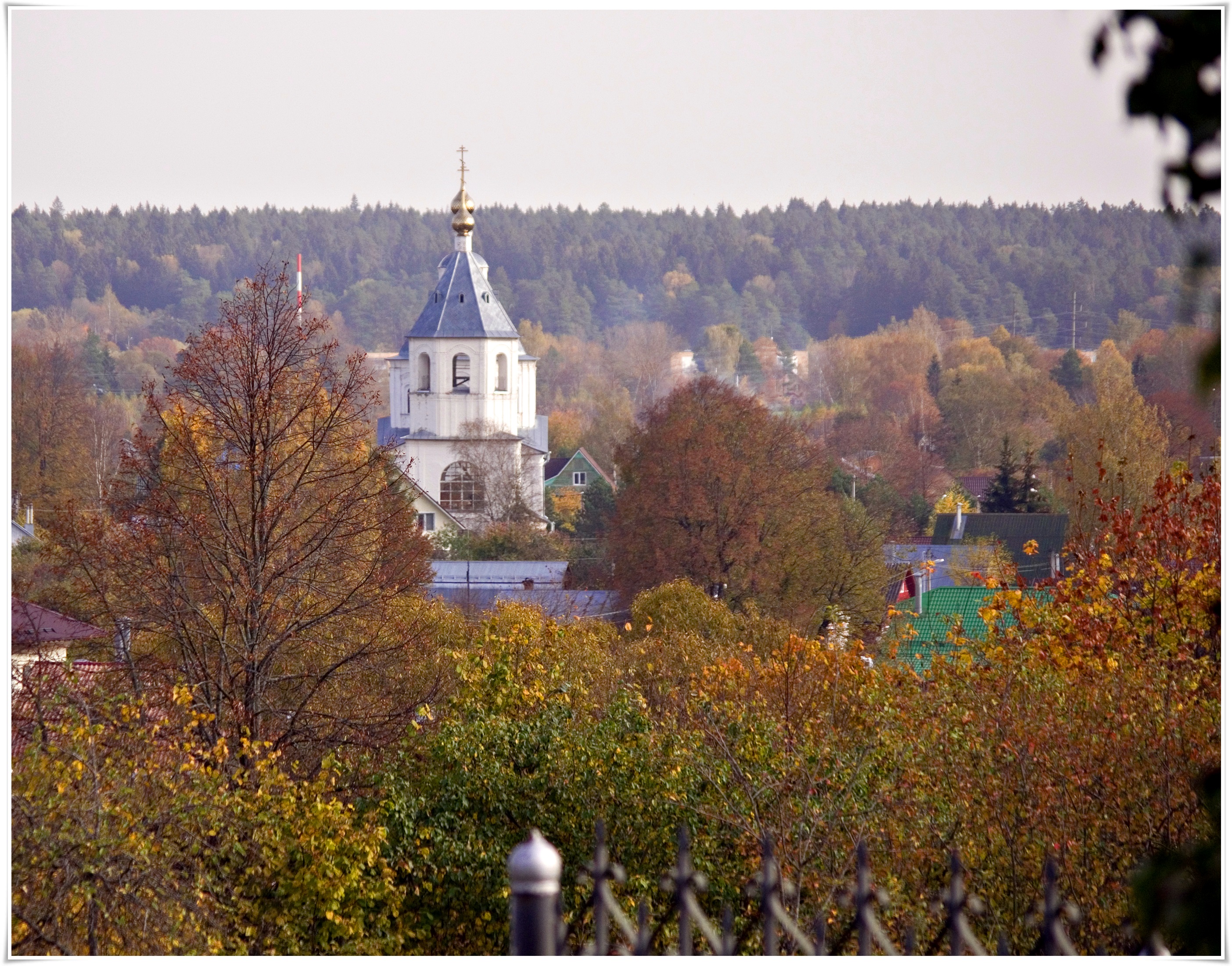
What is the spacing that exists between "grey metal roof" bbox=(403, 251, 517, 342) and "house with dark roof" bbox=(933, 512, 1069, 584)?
→ 20.5 meters

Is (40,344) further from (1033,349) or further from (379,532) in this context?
(1033,349)

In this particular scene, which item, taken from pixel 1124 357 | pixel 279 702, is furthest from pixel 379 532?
pixel 1124 357

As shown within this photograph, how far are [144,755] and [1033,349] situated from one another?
62.1 m

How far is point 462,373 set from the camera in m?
53.5

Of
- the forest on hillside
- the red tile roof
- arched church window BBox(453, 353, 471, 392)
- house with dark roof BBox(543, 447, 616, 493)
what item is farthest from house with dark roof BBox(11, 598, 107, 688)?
house with dark roof BBox(543, 447, 616, 493)

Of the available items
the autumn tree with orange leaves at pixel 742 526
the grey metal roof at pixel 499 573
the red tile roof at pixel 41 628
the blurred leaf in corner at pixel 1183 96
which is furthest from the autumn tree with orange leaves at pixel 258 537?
the grey metal roof at pixel 499 573

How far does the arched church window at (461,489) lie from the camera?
50.4 metres

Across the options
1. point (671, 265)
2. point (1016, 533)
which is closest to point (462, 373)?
point (1016, 533)

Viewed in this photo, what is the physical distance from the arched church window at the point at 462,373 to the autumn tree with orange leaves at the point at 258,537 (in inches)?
1603

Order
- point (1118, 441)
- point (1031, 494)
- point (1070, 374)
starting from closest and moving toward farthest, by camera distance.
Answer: point (1118, 441), point (1031, 494), point (1070, 374)

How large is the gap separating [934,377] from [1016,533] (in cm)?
3088

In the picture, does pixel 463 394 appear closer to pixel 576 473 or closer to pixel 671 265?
pixel 576 473

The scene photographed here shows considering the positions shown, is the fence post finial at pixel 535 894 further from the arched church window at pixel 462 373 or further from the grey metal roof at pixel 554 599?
the arched church window at pixel 462 373

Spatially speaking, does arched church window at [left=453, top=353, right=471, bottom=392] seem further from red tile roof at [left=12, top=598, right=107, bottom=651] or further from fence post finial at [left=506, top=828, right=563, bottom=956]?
fence post finial at [left=506, top=828, right=563, bottom=956]
